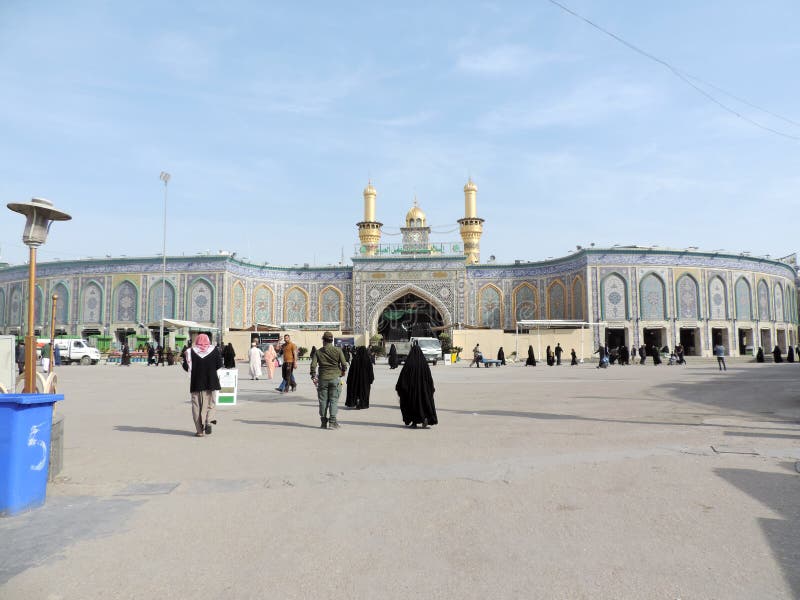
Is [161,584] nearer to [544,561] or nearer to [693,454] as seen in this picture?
[544,561]

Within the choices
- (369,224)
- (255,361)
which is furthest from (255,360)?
(369,224)

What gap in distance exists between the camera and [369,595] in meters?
2.74

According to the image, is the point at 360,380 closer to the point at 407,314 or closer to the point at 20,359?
the point at 20,359

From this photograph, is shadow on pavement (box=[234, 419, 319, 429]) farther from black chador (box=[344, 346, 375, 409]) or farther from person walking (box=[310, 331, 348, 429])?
black chador (box=[344, 346, 375, 409])

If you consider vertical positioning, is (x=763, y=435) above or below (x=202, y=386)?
below

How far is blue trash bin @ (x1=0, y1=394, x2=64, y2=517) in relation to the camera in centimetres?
397

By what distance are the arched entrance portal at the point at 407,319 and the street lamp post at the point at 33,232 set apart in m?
36.8

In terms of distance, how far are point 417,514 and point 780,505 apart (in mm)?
2432

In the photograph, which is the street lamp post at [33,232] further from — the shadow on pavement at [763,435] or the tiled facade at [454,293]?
the tiled facade at [454,293]

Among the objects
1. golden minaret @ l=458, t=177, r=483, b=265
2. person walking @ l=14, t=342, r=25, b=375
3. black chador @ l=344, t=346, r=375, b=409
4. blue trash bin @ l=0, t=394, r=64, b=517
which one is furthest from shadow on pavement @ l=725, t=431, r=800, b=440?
golden minaret @ l=458, t=177, r=483, b=265

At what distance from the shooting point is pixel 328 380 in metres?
8.14

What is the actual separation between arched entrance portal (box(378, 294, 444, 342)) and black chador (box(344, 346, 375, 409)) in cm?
3208

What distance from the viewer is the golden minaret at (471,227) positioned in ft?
154

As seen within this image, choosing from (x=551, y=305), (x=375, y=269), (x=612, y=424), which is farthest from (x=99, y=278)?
(x=612, y=424)
